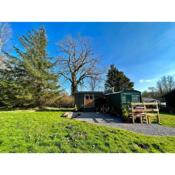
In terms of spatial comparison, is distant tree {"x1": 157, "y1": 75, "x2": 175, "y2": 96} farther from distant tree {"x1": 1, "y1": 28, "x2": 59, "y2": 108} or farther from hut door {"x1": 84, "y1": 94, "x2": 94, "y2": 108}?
distant tree {"x1": 1, "y1": 28, "x2": 59, "y2": 108}

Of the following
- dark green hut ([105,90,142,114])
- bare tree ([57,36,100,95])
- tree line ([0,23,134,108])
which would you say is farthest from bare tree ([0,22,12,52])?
dark green hut ([105,90,142,114])

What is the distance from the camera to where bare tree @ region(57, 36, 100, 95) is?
1778 cm

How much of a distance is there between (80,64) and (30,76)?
6.53 meters

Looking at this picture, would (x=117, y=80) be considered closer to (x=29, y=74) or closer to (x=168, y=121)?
(x=29, y=74)

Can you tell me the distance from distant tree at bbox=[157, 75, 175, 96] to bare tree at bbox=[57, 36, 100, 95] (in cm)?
2434

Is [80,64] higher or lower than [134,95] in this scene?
higher

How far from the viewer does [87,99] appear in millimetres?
13742

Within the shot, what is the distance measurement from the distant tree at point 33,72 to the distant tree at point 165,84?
3002cm

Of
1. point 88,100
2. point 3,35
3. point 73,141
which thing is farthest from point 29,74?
point 73,141

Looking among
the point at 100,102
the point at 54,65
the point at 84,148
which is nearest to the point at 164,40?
the point at 84,148

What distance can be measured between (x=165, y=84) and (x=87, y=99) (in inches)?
1165

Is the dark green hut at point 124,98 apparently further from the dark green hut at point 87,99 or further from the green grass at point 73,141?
the green grass at point 73,141
